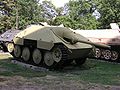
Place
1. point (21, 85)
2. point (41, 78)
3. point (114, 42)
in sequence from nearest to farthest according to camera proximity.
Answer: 1. point (21, 85)
2. point (41, 78)
3. point (114, 42)

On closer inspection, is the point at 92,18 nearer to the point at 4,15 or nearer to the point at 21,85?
the point at 4,15

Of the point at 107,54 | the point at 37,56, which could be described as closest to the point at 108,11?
the point at 107,54

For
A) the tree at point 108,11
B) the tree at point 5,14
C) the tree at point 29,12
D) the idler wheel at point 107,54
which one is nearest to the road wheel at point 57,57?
the idler wheel at point 107,54

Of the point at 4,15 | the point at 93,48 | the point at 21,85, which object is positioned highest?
the point at 4,15

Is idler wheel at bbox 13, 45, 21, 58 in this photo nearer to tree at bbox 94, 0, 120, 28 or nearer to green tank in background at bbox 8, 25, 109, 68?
green tank in background at bbox 8, 25, 109, 68

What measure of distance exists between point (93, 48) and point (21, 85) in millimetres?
6543

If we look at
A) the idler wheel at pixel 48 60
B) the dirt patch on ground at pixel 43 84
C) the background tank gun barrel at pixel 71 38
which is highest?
the background tank gun barrel at pixel 71 38

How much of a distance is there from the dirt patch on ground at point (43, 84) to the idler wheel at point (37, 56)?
352 cm

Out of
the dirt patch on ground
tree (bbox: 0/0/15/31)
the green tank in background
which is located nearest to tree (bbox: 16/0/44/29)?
tree (bbox: 0/0/15/31)

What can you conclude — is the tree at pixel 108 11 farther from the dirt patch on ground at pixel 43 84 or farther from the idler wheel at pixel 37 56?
the dirt patch on ground at pixel 43 84

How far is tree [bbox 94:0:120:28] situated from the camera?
46281mm

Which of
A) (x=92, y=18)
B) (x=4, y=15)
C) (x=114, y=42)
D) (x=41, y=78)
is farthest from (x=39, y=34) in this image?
(x=92, y=18)

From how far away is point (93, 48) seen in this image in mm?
16578

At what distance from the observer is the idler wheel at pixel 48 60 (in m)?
15.2
